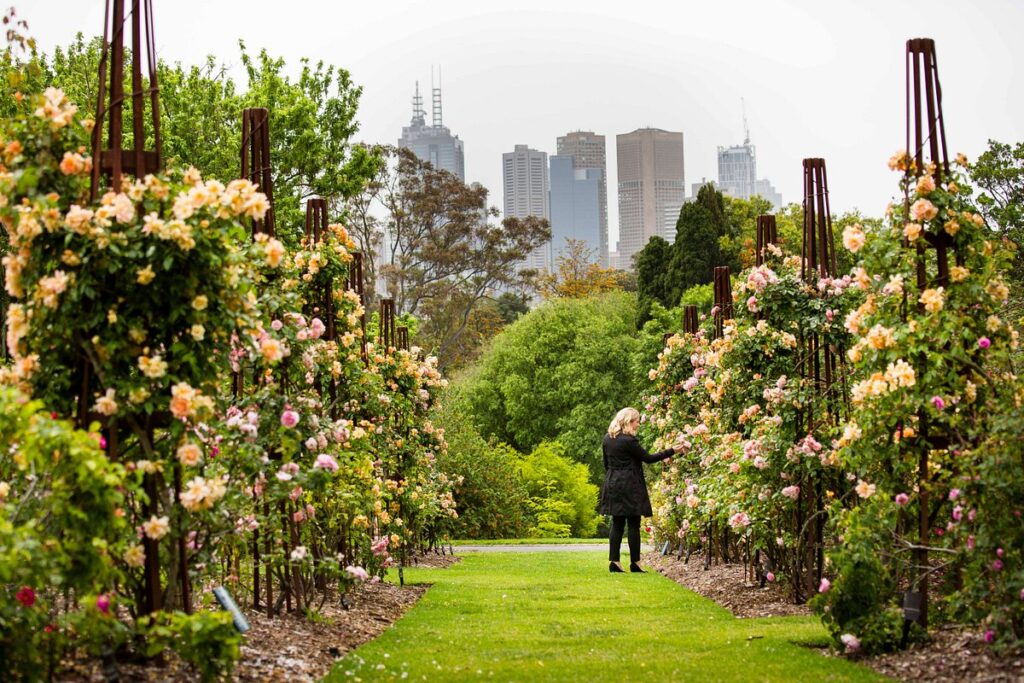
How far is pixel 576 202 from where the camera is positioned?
339 feet

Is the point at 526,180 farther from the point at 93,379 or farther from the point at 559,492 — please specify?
the point at 93,379

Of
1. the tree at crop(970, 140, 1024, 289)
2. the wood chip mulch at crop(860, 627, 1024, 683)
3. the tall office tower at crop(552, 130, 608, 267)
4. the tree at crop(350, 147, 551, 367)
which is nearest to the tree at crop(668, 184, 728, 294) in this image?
the tree at crop(350, 147, 551, 367)

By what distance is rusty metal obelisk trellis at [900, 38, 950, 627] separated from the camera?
6.32 meters

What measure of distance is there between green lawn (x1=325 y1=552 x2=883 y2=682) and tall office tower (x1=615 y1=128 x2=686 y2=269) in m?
80.9

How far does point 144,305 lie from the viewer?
16.5 feet

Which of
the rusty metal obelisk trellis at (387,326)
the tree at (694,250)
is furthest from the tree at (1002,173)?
the rusty metal obelisk trellis at (387,326)

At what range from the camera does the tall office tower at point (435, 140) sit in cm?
8712

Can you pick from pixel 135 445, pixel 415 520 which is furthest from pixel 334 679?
pixel 415 520

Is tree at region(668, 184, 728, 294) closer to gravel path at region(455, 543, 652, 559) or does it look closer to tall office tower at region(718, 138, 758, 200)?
gravel path at region(455, 543, 652, 559)

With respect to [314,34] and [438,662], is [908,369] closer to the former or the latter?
[438,662]

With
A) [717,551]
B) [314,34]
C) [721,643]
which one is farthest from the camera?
[314,34]

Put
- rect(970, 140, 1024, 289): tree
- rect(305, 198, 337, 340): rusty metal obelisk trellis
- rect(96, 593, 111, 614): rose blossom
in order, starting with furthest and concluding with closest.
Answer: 1. rect(970, 140, 1024, 289): tree
2. rect(305, 198, 337, 340): rusty metal obelisk trellis
3. rect(96, 593, 111, 614): rose blossom

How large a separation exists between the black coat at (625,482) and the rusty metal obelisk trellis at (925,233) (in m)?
5.12

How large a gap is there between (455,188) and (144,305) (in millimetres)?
39391
